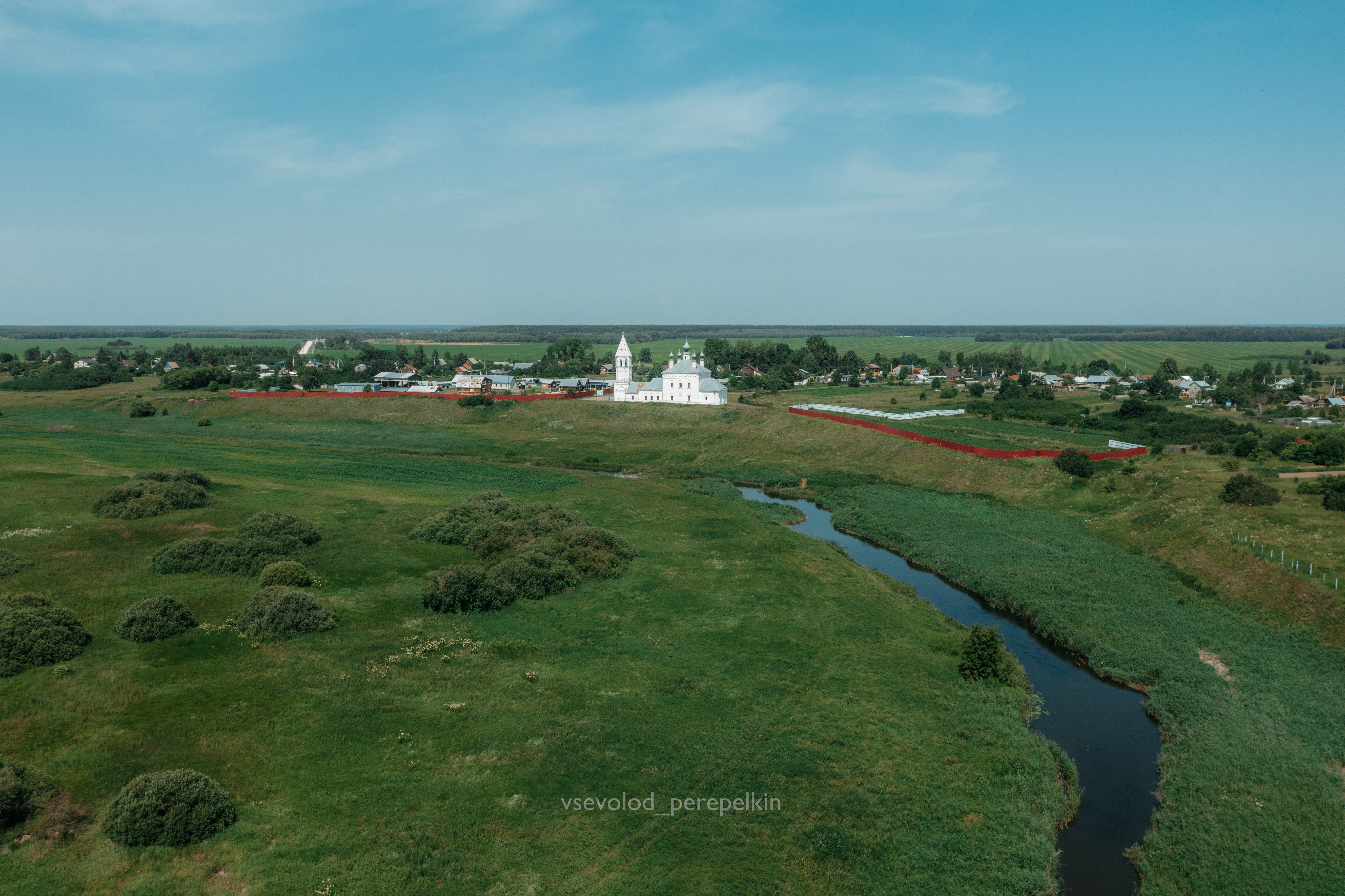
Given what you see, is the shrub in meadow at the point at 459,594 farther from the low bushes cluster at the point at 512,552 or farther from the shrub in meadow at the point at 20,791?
the shrub in meadow at the point at 20,791

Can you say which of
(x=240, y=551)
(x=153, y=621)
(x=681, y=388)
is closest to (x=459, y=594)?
(x=153, y=621)

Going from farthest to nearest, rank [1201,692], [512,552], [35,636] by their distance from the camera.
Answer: [512,552] < [1201,692] < [35,636]

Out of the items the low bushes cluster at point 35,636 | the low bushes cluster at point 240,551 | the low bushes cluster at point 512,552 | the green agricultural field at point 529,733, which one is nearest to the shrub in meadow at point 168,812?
the green agricultural field at point 529,733

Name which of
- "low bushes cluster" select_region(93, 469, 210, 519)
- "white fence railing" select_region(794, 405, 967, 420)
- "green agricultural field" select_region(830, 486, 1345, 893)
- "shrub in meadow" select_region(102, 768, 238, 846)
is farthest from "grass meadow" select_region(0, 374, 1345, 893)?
"white fence railing" select_region(794, 405, 967, 420)

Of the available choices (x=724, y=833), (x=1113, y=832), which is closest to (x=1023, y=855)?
(x=1113, y=832)

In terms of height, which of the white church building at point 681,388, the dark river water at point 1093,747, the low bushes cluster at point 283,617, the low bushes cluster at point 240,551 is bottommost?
the dark river water at point 1093,747

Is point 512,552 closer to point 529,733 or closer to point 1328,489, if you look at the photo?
point 529,733
